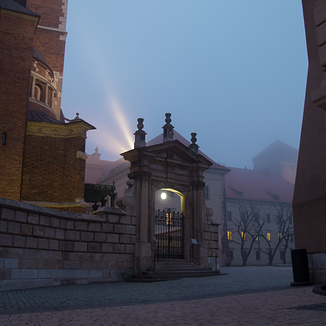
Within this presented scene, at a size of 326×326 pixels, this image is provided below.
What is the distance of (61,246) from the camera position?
48.3ft

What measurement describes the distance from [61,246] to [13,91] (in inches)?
411

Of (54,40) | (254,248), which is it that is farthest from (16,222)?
(254,248)

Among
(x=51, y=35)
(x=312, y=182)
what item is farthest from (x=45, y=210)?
(x=51, y=35)

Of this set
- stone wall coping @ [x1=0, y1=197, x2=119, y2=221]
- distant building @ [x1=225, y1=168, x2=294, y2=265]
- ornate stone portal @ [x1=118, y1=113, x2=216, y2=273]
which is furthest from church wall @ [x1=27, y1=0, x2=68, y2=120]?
distant building @ [x1=225, y1=168, x2=294, y2=265]

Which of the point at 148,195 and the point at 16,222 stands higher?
the point at 148,195

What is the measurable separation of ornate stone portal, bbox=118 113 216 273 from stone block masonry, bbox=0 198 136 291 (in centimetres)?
57

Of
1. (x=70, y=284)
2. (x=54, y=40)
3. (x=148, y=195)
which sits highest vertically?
(x=54, y=40)

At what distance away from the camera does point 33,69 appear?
28234 millimetres

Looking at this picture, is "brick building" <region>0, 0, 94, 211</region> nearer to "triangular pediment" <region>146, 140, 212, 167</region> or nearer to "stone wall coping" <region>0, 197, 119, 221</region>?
"stone wall coping" <region>0, 197, 119, 221</region>

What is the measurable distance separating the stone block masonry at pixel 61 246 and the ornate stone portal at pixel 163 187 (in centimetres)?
57

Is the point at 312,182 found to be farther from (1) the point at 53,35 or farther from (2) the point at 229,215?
(2) the point at 229,215

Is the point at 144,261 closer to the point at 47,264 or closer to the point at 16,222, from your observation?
the point at 47,264

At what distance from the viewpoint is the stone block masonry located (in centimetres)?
1216

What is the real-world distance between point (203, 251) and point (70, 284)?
22.5 ft
